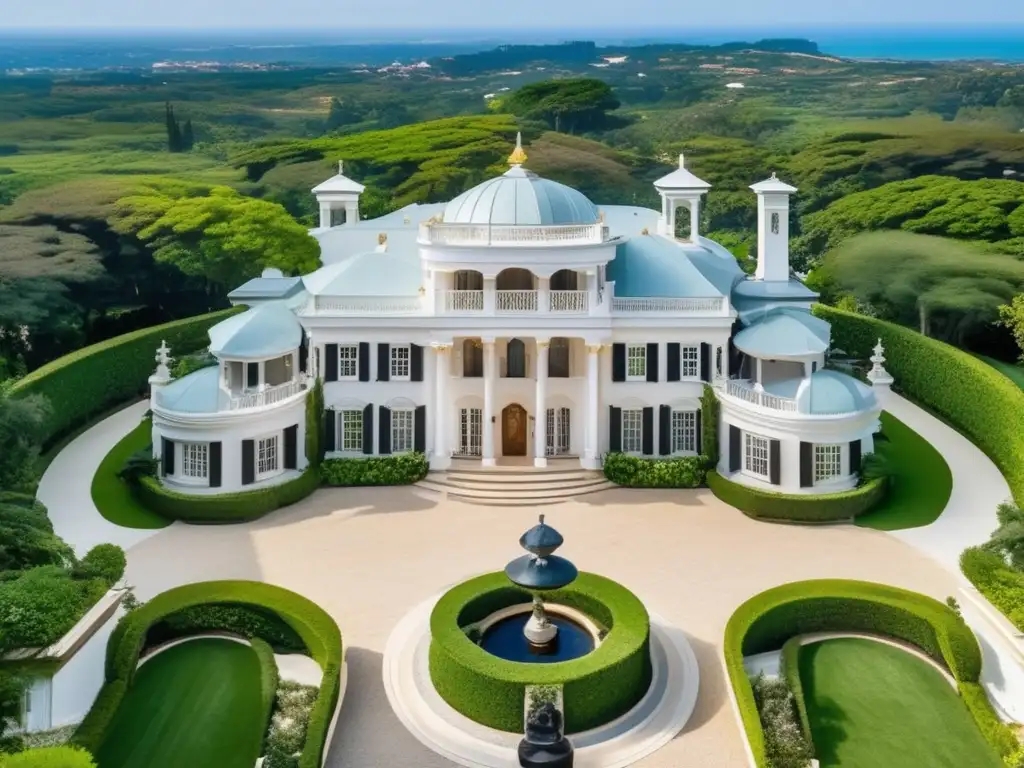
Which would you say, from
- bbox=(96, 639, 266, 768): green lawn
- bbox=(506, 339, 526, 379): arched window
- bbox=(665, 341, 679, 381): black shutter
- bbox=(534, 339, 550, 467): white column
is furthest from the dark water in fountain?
bbox=(506, 339, 526, 379): arched window

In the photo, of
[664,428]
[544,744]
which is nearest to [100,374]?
[664,428]

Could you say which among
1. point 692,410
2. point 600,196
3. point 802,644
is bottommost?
point 802,644

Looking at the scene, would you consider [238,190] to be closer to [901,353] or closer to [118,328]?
[118,328]

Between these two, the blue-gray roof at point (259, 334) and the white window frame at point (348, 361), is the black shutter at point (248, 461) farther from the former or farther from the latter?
the white window frame at point (348, 361)

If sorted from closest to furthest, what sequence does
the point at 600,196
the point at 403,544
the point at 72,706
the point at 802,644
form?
the point at 72,706
the point at 802,644
the point at 403,544
the point at 600,196

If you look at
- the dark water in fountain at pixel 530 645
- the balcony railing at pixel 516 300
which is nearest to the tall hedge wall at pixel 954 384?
the dark water in fountain at pixel 530 645

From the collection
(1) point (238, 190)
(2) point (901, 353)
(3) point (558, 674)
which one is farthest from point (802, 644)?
(1) point (238, 190)

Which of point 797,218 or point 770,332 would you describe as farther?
point 797,218

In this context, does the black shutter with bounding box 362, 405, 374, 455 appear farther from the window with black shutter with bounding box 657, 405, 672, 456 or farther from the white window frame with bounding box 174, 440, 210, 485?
the window with black shutter with bounding box 657, 405, 672, 456
